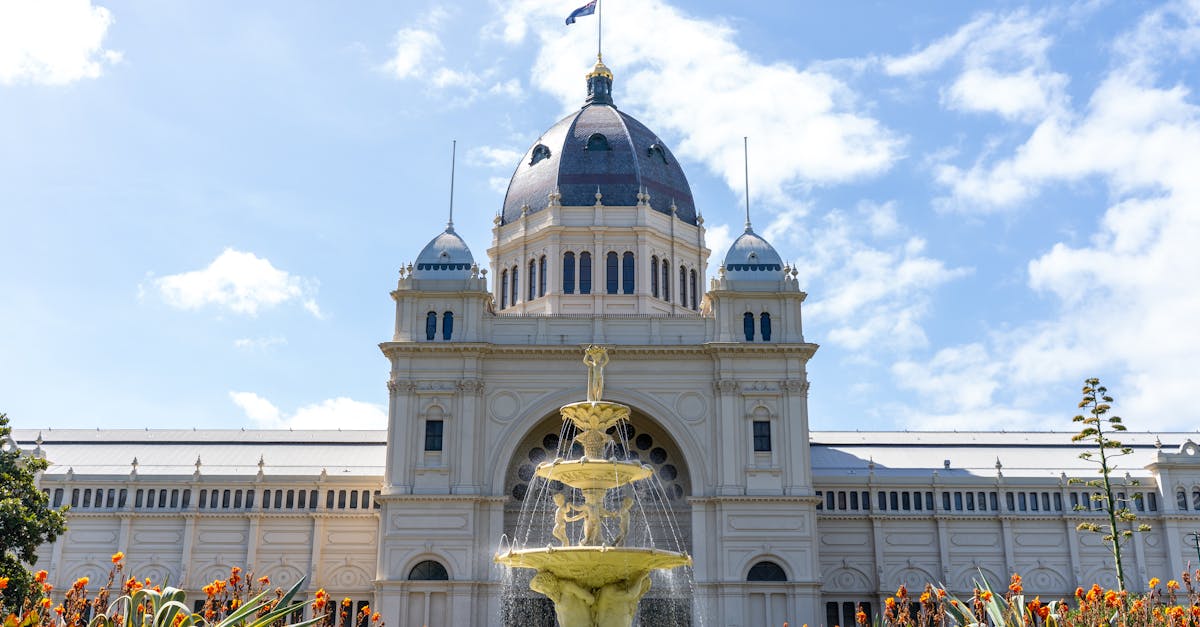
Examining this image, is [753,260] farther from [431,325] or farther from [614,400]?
[431,325]

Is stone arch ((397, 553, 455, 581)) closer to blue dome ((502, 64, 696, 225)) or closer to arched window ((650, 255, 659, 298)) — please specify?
arched window ((650, 255, 659, 298))

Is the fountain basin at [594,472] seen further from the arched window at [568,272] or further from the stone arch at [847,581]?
the arched window at [568,272]

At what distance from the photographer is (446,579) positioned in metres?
52.1

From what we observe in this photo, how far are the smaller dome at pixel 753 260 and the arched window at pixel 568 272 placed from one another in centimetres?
1036

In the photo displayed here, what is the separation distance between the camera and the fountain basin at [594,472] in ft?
80.6

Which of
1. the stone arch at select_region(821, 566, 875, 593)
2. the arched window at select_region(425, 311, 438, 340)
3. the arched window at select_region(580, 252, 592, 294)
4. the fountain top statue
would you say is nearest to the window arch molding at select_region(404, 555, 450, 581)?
the arched window at select_region(425, 311, 438, 340)

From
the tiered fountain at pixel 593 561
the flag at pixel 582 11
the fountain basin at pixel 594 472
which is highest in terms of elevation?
the flag at pixel 582 11

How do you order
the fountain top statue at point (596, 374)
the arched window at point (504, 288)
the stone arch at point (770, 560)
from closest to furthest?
1. the fountain top statue at point (596, 374)
2. the stone arch at point (770, 560)
3. the arched window at point (504, 288)

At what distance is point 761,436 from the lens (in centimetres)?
5472

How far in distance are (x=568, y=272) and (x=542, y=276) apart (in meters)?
1.80

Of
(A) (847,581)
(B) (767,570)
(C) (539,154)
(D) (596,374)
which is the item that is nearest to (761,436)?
(B) (767,570)

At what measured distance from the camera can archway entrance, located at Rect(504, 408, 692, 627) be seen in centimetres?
5328

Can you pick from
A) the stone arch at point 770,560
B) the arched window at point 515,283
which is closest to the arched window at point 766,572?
the stone arch at point 770,560

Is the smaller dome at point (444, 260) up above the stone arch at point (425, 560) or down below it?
above
